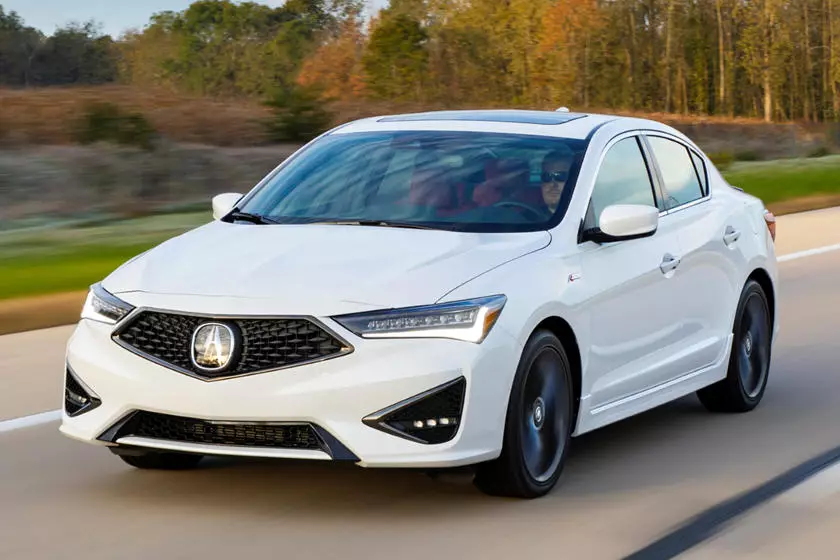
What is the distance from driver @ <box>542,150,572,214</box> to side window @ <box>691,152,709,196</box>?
Result: 58.0 inches

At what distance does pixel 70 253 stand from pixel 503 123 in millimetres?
10059

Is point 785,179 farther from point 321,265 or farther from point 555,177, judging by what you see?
point 321,265

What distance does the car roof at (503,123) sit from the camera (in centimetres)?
771

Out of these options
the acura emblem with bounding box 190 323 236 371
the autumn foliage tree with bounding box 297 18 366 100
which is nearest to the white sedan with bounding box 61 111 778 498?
the acura emblem with bounding box 190 323 236 371

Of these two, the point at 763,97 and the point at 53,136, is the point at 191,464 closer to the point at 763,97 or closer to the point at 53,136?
the point at 53,136

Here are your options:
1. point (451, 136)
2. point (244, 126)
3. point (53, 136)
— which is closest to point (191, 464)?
point (451, 136)

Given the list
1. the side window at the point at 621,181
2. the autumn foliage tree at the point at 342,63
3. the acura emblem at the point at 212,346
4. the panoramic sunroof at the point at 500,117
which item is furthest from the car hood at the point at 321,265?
the autumn foliage tree at the point at 342,63

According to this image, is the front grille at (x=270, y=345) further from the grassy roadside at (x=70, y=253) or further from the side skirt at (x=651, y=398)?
the grassy roadside at (x=70, y=253)

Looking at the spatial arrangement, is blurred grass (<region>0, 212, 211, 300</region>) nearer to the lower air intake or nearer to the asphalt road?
the asphalt road

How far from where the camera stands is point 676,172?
8438 mm

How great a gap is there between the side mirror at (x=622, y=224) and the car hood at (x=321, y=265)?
0.32m

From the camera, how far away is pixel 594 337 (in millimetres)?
6934

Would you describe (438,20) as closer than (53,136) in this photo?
No

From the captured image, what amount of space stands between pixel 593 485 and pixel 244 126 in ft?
85.9
